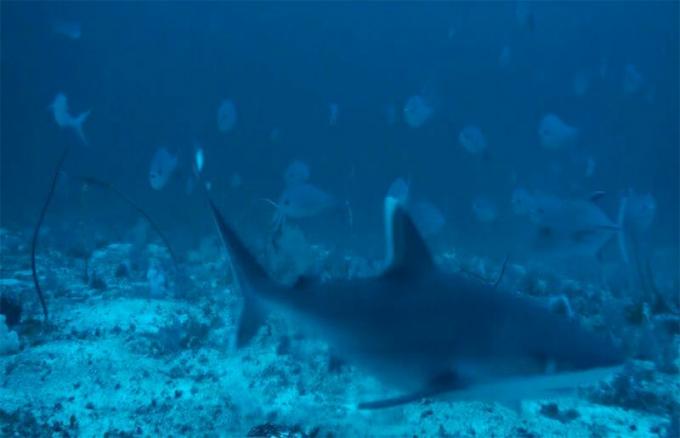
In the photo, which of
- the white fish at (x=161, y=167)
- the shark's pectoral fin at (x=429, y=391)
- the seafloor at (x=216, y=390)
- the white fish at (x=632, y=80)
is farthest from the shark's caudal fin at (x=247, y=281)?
the white fish at (x=632, y=80)

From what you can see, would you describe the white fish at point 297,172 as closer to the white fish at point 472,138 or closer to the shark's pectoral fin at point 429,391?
the white fish at point 472,138

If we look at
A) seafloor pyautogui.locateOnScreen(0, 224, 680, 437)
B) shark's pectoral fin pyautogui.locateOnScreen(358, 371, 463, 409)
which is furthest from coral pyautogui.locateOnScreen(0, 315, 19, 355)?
shark's pectoral fin pyautogui.locateOnScreen(358, 371, 463, 409)

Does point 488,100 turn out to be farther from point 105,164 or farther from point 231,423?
point 231,423

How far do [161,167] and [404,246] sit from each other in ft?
25.9

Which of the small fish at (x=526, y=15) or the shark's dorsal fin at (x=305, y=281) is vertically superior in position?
the small fish at (x=526, y=15)

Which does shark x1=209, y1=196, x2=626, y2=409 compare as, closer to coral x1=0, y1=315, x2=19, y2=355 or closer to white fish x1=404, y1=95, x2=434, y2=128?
coral x1=0, y1=315, x2=19, y2=355

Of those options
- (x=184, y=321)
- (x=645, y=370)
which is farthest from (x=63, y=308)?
(x=645, y=370)

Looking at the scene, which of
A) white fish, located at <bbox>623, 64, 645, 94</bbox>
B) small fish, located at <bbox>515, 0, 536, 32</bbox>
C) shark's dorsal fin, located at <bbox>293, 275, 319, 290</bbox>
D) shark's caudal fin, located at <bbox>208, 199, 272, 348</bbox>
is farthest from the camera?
white fish, located at <bbox>623, 64, 645, 94</bbox>

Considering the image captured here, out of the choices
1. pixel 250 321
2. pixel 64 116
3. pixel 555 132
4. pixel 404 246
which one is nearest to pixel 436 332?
pixel 404 246

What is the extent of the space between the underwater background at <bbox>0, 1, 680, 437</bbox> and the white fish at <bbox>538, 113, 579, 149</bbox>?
0.05m

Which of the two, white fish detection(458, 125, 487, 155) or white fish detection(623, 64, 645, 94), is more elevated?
white fish detection(623, 64, 645, 94)

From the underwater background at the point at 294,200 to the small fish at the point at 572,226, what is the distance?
35 millimetres

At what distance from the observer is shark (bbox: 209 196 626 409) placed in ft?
7.18

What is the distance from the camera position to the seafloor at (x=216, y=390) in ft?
12.1
